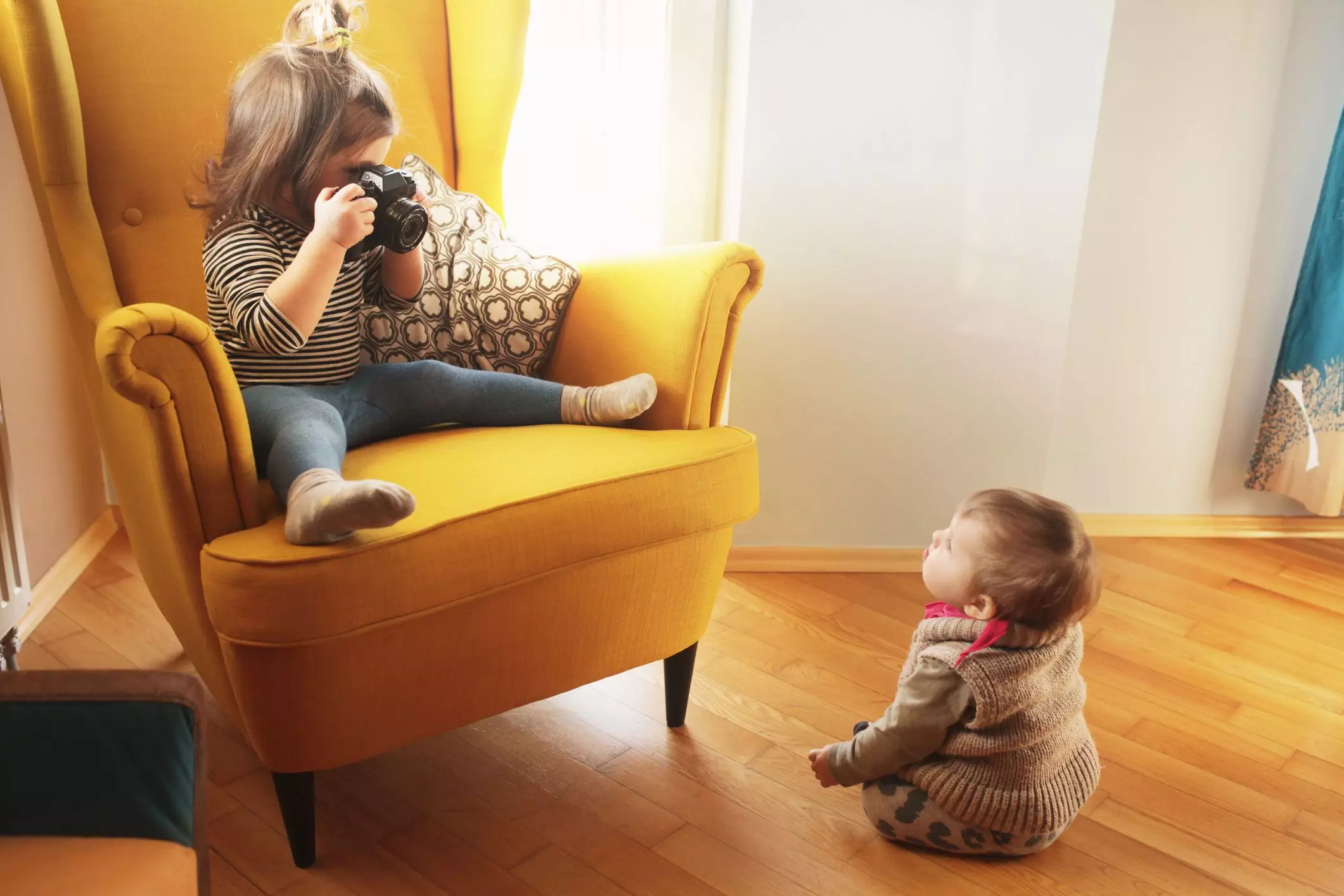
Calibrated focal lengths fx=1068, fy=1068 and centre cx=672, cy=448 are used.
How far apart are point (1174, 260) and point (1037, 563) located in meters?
1.29

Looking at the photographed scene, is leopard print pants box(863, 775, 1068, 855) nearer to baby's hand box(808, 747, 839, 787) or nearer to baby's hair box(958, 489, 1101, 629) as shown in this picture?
baby's hand box(808, 747, 839, 787)

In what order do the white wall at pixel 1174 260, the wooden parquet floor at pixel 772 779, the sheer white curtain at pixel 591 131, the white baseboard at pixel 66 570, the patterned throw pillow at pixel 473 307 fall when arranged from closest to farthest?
the wooden parquet floor at pixel 772 779 < the patterned throw pillow at pixel 473 307 < the white baseboard at pixel 66 570 < the sheer white curtain at pixel 591 131 < the white wall at pixel 1174 260

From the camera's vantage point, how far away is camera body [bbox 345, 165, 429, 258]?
4.23ft

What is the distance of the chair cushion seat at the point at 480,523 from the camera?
1.02m

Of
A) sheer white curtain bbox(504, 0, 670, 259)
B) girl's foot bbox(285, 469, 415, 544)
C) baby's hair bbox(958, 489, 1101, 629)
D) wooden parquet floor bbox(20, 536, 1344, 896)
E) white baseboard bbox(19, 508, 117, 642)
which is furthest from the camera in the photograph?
sheer white curtain bbox(504, 0, 670, 259)

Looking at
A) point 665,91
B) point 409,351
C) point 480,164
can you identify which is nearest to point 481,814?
point 409,351

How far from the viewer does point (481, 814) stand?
1303 millimetres

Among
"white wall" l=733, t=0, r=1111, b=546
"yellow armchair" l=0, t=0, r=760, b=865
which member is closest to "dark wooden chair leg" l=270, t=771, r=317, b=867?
"yellow armchair" l=0, t=0, r=760, b=865

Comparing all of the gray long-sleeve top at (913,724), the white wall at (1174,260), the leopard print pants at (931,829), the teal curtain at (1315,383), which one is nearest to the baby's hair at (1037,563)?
the gray long-sleeve top at (913,724)

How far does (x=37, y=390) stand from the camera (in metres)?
1.82

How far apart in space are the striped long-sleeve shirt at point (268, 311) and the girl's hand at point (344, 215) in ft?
0.29

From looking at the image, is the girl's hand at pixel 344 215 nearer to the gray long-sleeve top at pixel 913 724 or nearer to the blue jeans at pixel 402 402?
the blue jeans at pixel 402 402

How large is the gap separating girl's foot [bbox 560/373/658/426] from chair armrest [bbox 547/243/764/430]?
A: 0.03 meters

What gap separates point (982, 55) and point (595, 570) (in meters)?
1.14
